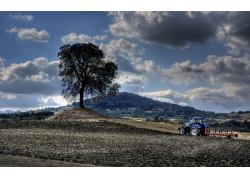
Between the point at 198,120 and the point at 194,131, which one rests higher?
the point at 198,120

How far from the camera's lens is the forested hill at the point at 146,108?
1450 inches

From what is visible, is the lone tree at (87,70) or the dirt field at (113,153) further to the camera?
the lone tree at (87,70)

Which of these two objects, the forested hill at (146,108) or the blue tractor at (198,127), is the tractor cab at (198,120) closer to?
the blue tractor at (198,127)

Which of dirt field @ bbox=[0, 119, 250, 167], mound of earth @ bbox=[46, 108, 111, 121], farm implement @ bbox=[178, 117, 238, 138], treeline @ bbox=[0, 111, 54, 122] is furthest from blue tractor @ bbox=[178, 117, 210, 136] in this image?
treeline @ bbox=[0, 111, 54, 122]

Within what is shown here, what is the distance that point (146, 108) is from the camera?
57.3 meters

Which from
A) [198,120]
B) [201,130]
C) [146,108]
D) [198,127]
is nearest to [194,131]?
[198,127]

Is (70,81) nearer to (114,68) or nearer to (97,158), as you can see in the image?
(114,68)

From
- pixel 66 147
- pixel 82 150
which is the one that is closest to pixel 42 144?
pixel 66 147

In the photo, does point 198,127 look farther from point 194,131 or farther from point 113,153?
point 113,153

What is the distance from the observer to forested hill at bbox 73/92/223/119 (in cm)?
3683

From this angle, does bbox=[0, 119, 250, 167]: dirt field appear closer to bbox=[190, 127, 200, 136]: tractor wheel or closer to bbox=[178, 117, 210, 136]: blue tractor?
bbox=[190, 127, 200, 136]: tractor wheel

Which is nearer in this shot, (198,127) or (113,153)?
(113,153)

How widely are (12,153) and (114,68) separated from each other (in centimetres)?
2660

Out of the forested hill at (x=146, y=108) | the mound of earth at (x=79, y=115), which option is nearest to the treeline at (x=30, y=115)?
the mound of earth at (x=79, y=115)
